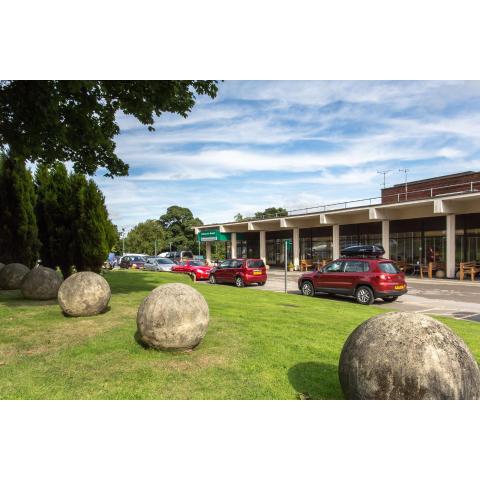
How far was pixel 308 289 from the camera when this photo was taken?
1647 centimetres

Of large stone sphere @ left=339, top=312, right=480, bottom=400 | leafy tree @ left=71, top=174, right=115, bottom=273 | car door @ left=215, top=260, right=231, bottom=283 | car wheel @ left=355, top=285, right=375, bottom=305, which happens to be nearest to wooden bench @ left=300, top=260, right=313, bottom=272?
car door @ left=215, top=260, right=231, bottom=283

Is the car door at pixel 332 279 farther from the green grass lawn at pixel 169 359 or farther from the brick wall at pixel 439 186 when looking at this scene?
the brick wall at pixel 439 186

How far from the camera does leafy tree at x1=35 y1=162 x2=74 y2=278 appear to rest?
1692 centimetres

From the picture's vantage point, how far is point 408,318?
155 inches

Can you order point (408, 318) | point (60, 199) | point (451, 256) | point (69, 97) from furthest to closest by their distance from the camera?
point (451, 256), point (60, 199), point (69, 97), point (408, 318)

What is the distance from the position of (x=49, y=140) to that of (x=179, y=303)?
24.8ft

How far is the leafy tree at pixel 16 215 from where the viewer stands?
15336 mm

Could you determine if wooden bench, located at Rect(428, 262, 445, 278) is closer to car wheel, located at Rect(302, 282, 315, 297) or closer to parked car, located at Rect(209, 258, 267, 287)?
parked car, located at Rect(209, 258, 267, 287)

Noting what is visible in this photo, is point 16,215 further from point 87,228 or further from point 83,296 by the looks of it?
point 83,296

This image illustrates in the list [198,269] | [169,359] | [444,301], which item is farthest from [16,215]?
[444,301]

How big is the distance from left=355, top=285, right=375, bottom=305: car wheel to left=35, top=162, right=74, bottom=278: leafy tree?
490 inches

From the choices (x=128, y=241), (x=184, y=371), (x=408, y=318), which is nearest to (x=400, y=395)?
(x=408, y=318)

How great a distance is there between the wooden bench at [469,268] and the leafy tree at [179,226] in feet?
159

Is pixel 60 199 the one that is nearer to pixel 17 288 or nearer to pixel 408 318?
pixel 17 288
